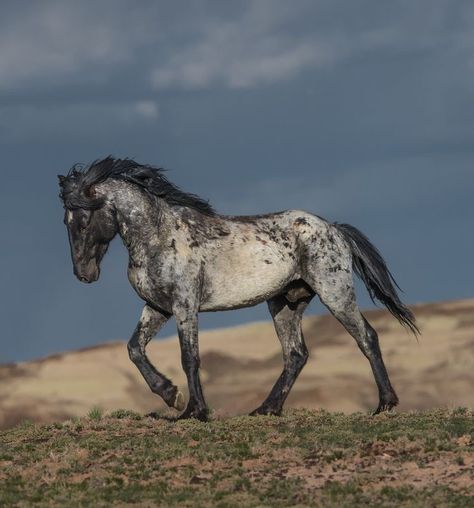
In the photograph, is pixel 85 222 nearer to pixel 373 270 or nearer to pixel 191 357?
pixel 191 357

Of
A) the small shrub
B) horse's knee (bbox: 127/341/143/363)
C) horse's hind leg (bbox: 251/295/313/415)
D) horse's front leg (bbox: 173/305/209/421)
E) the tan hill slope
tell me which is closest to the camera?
horse's front leg (bbox: 173/305/209/421)

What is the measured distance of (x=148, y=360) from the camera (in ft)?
63.6

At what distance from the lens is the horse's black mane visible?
19.2 meters

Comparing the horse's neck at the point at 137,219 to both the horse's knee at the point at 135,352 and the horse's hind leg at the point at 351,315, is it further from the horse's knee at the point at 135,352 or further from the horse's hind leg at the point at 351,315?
the horse's hind leg at the point at 351,315

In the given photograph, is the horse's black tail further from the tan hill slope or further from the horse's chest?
the tan hill slope

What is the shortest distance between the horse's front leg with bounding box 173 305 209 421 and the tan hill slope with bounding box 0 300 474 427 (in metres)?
12.7

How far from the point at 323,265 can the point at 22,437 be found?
18.1 ft

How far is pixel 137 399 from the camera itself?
34312 mm

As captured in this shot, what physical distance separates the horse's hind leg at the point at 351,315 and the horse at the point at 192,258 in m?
0.02

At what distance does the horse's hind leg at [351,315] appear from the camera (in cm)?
2008

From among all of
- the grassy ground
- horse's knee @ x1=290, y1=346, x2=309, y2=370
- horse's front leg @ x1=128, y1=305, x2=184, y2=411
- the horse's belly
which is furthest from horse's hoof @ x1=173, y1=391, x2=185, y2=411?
horse's knee @ x1=290, y1=346, x2=309, y2=370

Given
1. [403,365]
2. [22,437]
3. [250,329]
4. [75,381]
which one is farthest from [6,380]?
[22,437]

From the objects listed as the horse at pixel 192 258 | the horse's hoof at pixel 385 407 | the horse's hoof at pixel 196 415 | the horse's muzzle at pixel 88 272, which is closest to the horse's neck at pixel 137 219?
the horse at pixel 192 258

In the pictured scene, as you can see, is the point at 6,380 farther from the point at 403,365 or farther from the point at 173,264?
the point at 173,264
